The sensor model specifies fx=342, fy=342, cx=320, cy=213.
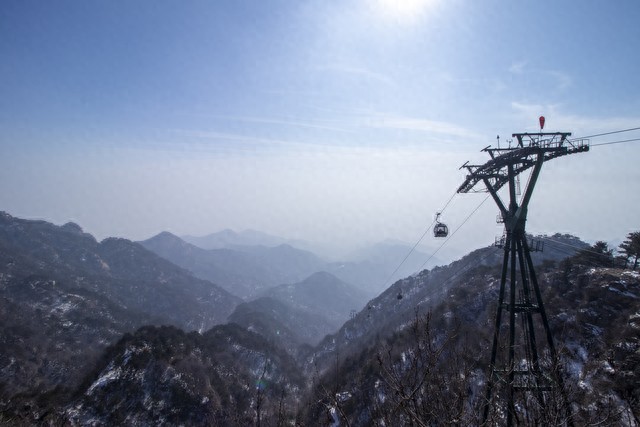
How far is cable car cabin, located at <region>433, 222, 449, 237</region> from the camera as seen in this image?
26.9 meters

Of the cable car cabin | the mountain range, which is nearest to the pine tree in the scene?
the mountain range

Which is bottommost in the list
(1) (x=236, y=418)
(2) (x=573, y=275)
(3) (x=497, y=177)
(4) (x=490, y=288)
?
(4) (x=490, y=288)

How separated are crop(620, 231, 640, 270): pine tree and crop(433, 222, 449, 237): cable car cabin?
38.3 m

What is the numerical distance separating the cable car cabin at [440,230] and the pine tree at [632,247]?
38.3m

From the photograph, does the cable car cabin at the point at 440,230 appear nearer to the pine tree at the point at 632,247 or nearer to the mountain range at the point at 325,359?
the mountain range at the point at 325,359

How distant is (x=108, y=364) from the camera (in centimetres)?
6688

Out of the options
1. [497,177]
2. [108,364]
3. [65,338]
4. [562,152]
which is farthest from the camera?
[65,338]

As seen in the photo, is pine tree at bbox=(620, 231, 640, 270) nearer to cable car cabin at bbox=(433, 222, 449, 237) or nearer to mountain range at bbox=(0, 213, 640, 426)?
mountain range at bbox=(0, 213, 640, 426)

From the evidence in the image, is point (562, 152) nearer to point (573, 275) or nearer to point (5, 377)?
point (573, 275)

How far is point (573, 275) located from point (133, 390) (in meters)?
75.1

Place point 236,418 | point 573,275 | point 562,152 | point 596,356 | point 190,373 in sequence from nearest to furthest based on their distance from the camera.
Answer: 1. point 236,418
2. point 562,152
3. point 596,356
4. point 573,275
5. point 190,373

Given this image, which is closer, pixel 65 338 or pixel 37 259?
pixel 65 338

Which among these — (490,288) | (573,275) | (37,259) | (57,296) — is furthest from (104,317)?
(573,275)

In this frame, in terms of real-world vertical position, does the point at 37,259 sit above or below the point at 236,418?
below
